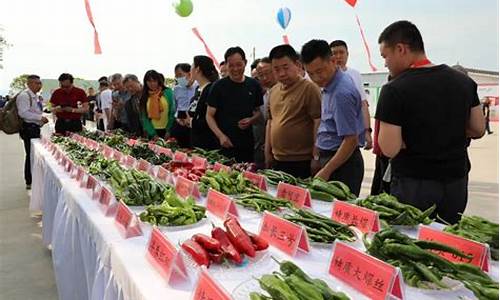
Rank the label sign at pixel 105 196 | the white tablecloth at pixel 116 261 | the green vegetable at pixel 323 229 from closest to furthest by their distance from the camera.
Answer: the white tablecloth at pixel 116 261
the green vegetable at pixel 323 229
the label sign at pixel 105 196

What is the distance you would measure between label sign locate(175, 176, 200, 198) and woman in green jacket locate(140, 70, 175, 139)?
273cm

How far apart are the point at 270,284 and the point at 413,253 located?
404 millimetres

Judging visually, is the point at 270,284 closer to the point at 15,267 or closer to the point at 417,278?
the point at 417,278

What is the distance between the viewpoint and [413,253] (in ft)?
3.90

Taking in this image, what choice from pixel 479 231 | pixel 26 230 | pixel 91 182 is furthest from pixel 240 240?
pixel 26 230

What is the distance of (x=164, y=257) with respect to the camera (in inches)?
53.3

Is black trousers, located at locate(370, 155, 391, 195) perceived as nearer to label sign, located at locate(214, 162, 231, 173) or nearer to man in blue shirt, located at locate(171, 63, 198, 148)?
label sign, located at locate(214, 162, 231, 173)

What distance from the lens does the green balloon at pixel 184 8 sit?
26.1 ft

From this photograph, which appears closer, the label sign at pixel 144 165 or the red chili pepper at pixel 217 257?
the red chili pepper at pixel 217 257

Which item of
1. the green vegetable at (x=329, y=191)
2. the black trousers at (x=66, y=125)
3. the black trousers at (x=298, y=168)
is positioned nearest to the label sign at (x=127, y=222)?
the green vegetable at (x=329, y=191)

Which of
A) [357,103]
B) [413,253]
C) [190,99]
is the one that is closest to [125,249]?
[413,253]

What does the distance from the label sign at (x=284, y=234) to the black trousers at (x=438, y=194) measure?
92 cm

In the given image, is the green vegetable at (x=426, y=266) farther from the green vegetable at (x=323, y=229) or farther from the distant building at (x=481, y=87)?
the distant building at (x=481, y=87)

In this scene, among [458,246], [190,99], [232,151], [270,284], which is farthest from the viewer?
[190,99]
